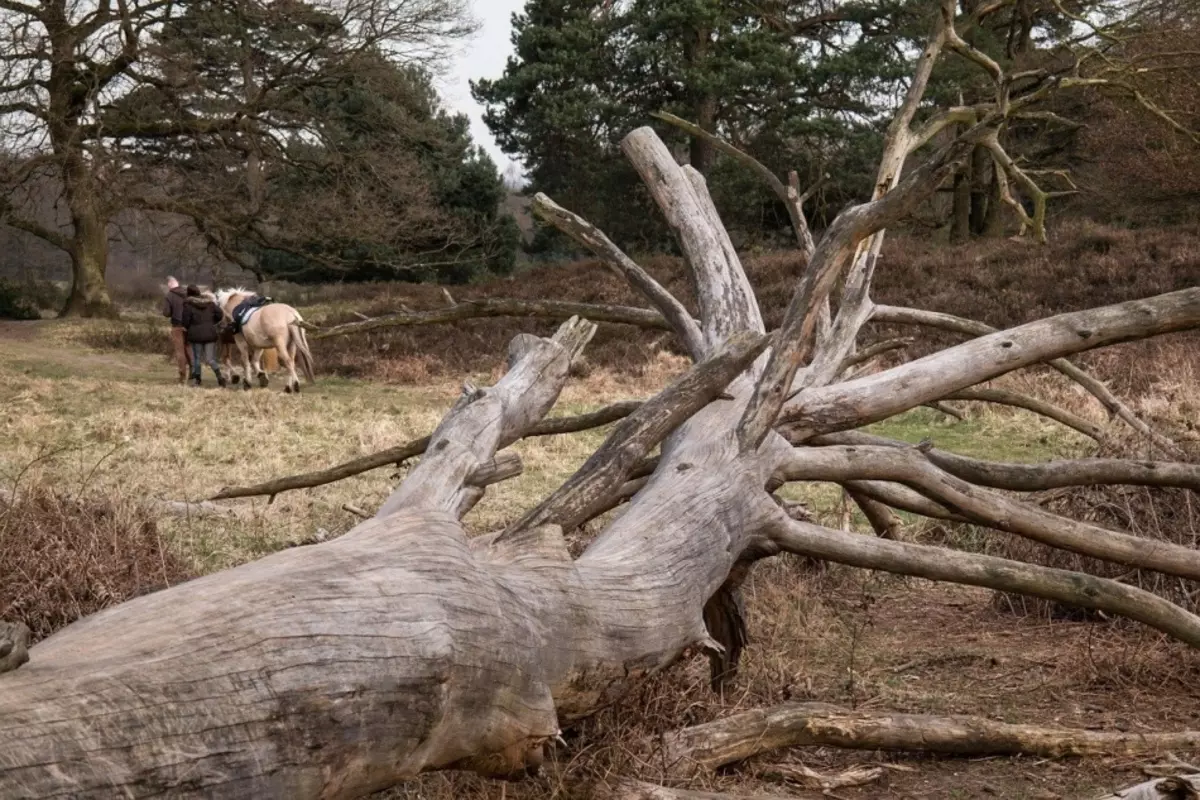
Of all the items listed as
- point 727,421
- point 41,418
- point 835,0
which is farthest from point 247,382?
point 835,0

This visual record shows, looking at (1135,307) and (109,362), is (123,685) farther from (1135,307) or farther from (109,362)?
(109,362)

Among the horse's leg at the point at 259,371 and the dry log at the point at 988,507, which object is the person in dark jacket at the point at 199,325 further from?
the dry log at the point at 988,507

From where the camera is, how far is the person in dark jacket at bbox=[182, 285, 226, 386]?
1917cm

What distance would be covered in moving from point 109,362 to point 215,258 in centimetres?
672

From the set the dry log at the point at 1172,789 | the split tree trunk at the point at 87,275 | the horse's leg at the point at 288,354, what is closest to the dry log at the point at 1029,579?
the dry log at the point at 1172,789

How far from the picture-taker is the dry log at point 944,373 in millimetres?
4918

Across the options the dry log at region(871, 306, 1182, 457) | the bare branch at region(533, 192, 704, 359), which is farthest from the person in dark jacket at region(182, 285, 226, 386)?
the dry log at region(871, 306, 1182, 457)

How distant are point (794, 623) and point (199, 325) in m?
15.7

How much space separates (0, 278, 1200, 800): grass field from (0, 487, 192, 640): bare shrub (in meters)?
0.15

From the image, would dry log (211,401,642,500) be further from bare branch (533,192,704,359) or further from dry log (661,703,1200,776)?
dry log (661,703,1200,776)

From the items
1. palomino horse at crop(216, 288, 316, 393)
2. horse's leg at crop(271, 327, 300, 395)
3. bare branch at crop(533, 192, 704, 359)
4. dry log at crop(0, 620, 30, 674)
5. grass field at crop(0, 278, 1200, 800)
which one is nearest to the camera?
dry log at crop(0, 620, 30, 674)

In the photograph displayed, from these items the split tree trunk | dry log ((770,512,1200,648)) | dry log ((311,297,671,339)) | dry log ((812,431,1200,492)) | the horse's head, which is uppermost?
the split tree trunk

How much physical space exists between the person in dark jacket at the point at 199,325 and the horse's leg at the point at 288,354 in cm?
112

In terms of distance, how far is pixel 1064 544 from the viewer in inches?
182
